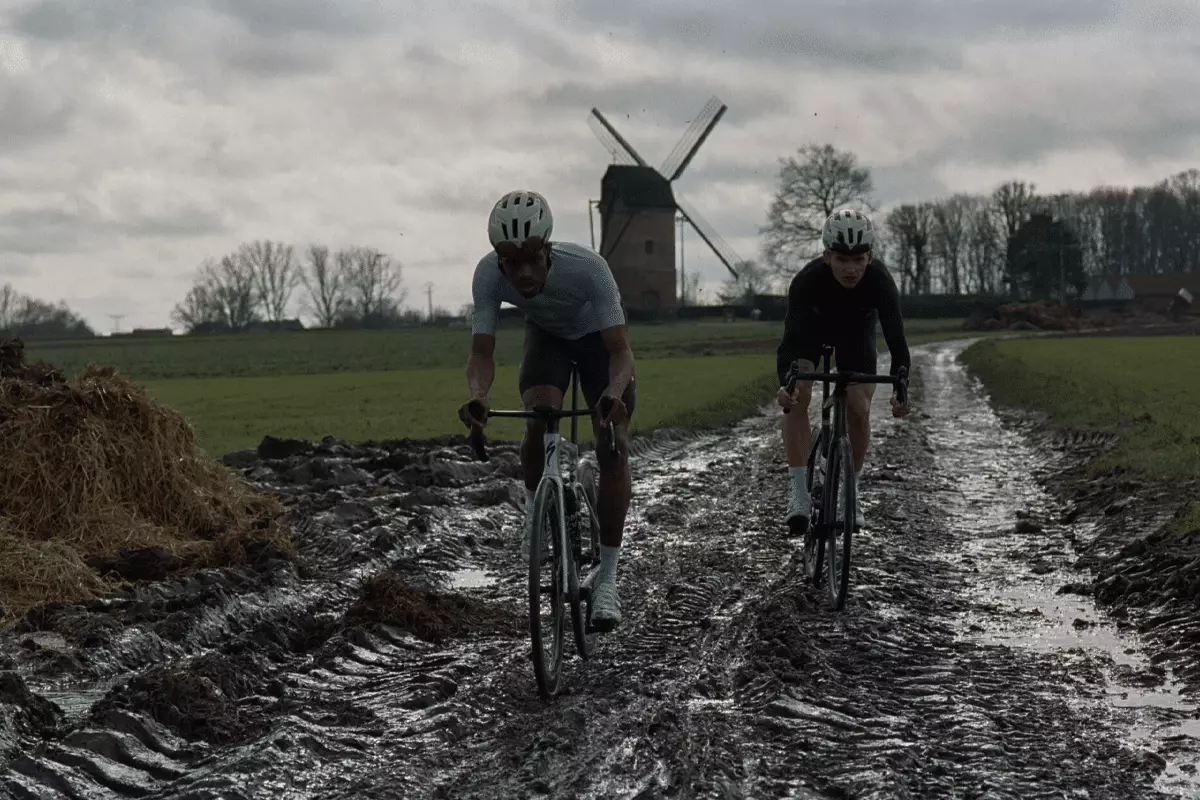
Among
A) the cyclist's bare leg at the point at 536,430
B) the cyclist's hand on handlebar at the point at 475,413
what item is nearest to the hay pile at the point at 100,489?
the cyclist's bare leg at the point at 536,430

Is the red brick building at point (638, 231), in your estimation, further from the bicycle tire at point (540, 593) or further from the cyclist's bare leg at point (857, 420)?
the bicycle tire at point (540, 593)

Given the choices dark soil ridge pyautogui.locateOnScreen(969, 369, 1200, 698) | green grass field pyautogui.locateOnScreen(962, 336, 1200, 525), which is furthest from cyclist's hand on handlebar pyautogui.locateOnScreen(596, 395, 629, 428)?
green grass field pyautogui.locateOnScreen(962, 336, 1200, 525)

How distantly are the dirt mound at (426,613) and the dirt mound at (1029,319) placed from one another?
78699mm

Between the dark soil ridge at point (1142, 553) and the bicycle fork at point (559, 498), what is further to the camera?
the dark soil ridge at point (1142, 553)

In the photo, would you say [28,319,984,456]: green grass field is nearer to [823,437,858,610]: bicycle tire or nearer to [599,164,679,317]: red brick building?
A: [599,164,679,317]: red brick building

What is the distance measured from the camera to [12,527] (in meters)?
10.1

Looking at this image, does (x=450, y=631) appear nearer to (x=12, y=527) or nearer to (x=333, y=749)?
(x=333, y=749)

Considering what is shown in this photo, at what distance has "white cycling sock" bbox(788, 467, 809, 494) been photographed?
9.62m

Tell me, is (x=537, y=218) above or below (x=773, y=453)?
above

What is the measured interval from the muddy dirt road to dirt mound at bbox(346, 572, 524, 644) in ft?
0.08

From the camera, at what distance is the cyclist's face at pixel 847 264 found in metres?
8.81

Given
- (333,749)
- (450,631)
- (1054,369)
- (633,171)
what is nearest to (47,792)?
(333,749)

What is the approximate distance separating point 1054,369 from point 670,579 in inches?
1147

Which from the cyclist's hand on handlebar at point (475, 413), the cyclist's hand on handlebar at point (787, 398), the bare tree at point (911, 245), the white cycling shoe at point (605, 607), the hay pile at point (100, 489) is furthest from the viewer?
the bare tree at point (911, 245)
